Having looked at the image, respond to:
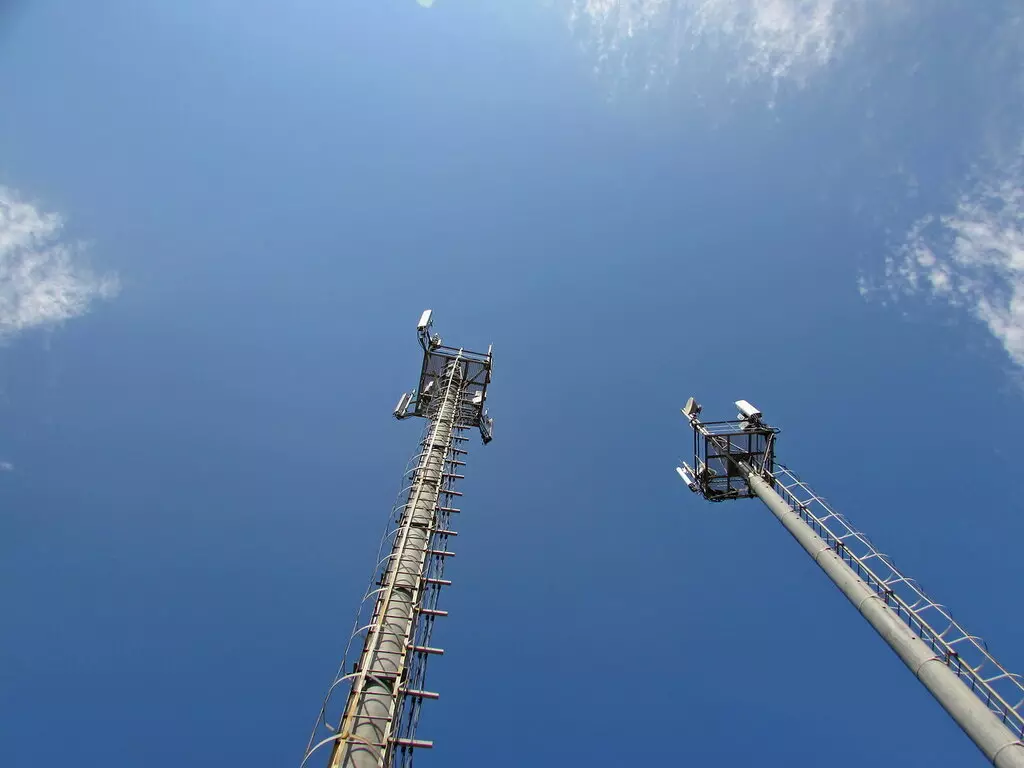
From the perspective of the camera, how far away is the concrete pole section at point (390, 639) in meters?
9.94

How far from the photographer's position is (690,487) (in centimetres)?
2666

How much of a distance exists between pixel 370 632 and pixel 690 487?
18.9m

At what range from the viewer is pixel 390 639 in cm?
1217

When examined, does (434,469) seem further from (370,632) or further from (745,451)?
(745,451)

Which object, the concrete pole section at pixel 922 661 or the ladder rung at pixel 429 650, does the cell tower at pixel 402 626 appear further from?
the concrete pole section at pixel 922 661

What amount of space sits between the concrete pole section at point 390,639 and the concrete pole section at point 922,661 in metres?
11.7

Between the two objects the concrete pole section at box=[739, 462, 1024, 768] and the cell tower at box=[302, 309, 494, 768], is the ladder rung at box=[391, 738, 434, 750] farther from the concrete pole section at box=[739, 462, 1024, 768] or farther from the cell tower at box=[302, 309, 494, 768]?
the concrete pole section at box=[739, 462, 1024, 768]

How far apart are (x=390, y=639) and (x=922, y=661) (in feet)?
40.6

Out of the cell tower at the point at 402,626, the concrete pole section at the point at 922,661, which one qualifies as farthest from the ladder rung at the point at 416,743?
the concrete pole section at the point at 922,661

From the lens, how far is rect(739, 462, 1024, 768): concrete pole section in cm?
1016

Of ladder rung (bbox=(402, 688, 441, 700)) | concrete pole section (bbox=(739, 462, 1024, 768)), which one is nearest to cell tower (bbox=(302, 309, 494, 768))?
ladder rung (bbox=(402, 688, 441, 700))

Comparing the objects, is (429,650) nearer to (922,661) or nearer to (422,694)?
(422,694)

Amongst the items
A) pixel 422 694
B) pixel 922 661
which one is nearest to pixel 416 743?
pixel 422 694

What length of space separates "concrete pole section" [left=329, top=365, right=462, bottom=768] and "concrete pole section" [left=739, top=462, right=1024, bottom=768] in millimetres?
11655
